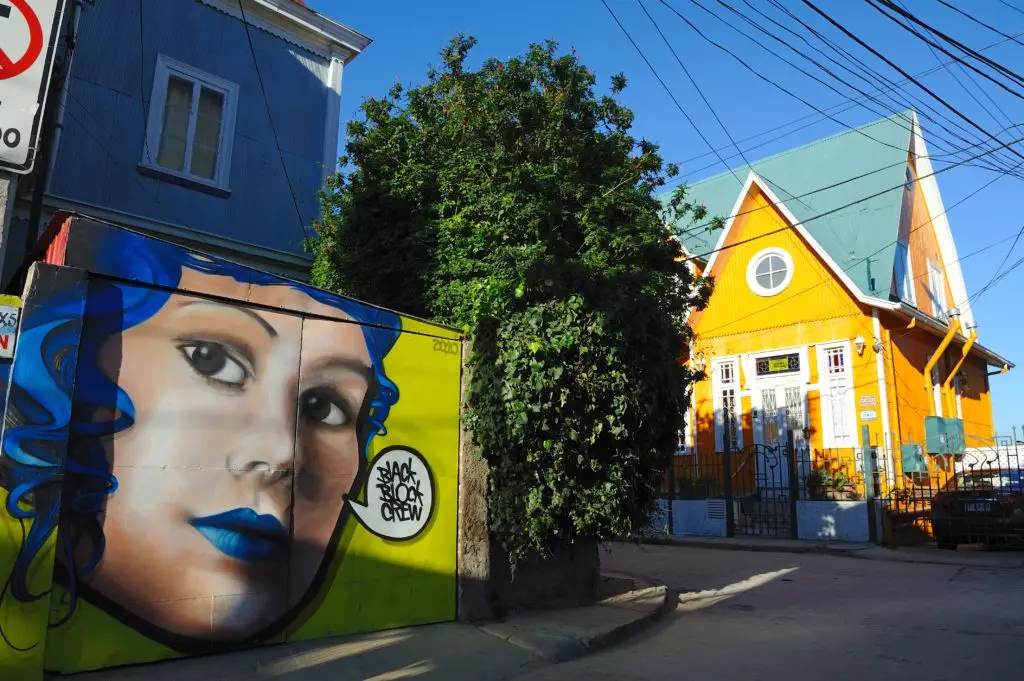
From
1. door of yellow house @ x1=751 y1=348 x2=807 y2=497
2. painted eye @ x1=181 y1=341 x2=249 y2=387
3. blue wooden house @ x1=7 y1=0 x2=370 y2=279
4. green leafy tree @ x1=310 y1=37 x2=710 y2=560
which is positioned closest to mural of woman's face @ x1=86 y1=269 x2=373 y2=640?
painted eye @ x1=181 y1=341 x2=249 y2=387

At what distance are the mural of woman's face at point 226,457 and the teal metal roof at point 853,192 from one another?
1284 cm

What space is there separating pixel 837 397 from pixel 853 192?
578 centimetres

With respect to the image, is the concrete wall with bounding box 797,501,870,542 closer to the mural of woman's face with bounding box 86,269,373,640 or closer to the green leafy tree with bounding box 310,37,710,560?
the green leafy tree with bounding box 310,37,710,560

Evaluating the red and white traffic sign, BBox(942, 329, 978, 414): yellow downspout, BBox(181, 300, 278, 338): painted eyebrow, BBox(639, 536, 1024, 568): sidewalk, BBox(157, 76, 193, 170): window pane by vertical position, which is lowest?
BBox(639, 536, 1024, 568): sidewalk

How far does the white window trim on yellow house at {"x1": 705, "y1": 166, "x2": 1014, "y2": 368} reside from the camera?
670 inches

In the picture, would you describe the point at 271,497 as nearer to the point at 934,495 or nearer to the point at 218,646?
the point at 218,646

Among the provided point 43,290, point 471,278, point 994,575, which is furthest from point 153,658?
point 994,575

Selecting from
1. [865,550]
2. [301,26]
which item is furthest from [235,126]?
[865,550]

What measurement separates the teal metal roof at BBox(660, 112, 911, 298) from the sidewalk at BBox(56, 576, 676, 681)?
12149 mm

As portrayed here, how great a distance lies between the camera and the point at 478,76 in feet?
29.4

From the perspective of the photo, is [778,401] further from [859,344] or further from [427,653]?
[427,653]

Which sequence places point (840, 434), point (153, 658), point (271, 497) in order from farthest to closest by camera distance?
point (840, 434) < point (271, 497) < point (153, 658)

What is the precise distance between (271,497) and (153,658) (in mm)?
1279

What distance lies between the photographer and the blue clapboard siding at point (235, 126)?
9.39 meters
